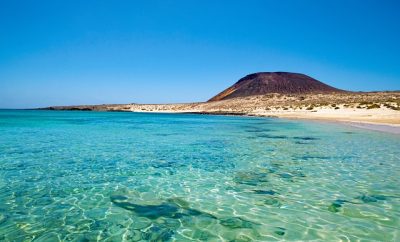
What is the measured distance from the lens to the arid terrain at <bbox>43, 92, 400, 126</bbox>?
45.1 metres

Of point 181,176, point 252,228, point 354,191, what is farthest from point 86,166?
point 354,191

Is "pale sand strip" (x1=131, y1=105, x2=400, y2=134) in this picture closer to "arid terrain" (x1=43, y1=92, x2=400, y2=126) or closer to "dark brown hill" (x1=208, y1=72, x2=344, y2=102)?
"arid terrain" (x1=43, y1=92, x2=400, y2=126)

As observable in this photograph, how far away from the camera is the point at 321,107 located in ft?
214

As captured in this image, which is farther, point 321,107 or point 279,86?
point 279,86

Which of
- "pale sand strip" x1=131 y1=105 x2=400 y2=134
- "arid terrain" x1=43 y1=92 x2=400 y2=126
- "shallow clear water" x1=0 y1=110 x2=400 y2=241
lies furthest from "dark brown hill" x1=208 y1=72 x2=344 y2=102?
"shallow clear water" x1=0 y1=110 x2=400 y2=241

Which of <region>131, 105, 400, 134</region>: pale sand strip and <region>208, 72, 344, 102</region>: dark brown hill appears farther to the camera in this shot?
<region>208, 72, 344, 102</region>: dark brown hill

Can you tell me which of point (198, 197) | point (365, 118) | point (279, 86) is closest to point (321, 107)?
point (365, 118)

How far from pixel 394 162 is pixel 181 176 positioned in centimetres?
916

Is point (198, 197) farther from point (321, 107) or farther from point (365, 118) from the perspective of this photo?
point (321, 107)

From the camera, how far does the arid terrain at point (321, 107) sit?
148ft

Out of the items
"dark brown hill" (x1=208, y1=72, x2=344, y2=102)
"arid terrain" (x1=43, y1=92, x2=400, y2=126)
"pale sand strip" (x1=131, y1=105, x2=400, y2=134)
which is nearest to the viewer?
"pale sand strip" (x1=131, y1=105, x2=400, y2=134)

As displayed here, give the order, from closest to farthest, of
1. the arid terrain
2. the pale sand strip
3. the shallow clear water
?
the shallow clear water → the pale sand strip → the arid terrain

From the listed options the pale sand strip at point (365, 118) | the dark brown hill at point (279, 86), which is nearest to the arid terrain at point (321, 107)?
the pale sand strip at point (365, 118)

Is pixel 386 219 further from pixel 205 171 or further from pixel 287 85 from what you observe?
pixel 287 85
